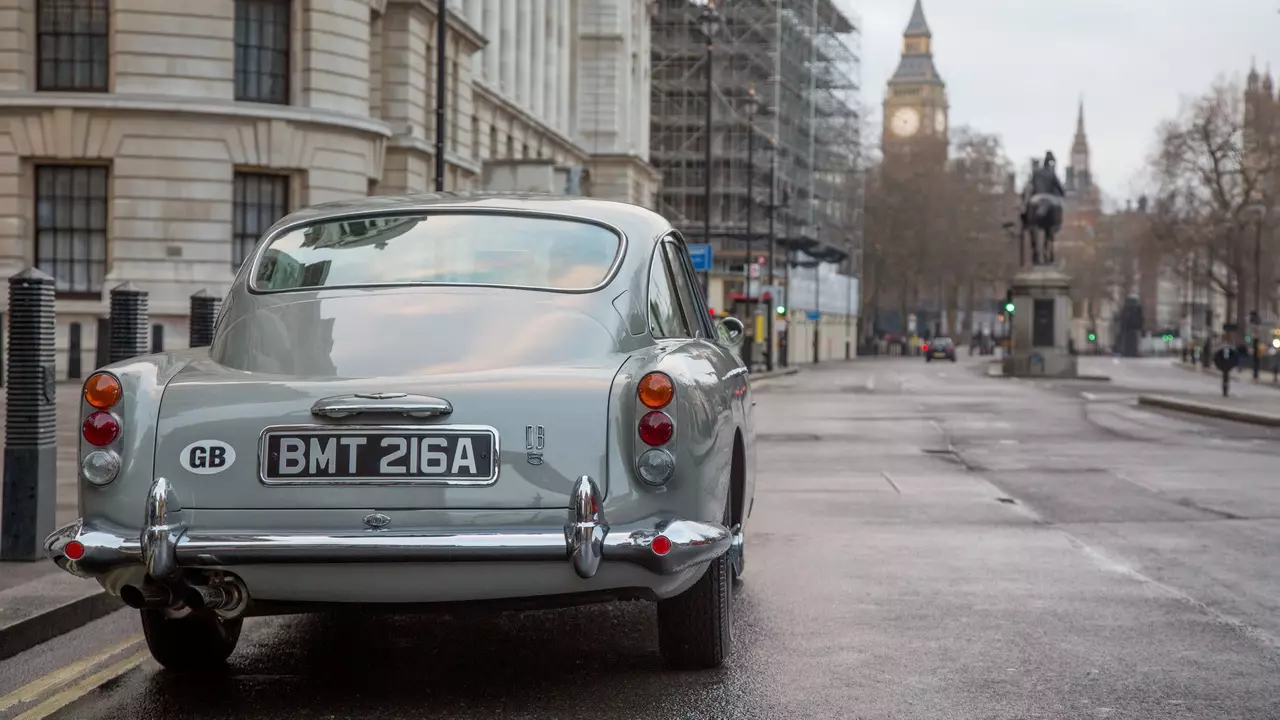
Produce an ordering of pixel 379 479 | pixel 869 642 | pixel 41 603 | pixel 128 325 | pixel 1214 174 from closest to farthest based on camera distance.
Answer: pixel 379 479 → pixel 869 642 → pixel 41 603 → pixel 128 325 → pixel 1214 174

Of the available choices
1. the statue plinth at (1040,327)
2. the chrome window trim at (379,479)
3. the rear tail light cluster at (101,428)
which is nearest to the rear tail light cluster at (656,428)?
the chrome window trim at (379,479)

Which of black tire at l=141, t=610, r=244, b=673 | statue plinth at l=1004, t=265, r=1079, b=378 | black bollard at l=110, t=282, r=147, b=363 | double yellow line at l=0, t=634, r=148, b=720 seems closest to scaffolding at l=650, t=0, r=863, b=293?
statue plinth at l=1004, t=265, r=1079, b=378

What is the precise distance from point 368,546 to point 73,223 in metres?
29.9

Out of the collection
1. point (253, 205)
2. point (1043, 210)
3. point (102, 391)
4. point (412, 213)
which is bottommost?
point (102, 391)

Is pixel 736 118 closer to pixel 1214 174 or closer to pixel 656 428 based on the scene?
pixel 1214 174

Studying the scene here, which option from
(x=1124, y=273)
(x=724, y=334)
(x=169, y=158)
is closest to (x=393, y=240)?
(x=724, y=334)

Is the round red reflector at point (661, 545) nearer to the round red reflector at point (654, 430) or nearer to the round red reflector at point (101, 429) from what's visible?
the round red reflector at point (654, 430)

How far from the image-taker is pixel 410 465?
5035 mm

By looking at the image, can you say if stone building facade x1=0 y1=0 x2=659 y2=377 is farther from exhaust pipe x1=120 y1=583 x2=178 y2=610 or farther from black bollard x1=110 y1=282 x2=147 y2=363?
exhaust pipe x1=120 y1=583 x2=178 y2=610

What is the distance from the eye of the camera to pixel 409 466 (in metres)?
5.04

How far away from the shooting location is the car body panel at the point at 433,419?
501cm

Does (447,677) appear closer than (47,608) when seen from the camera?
Yes

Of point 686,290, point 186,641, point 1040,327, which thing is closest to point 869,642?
point 686,290

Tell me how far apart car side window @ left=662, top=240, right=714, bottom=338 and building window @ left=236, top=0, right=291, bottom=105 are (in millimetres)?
27990
